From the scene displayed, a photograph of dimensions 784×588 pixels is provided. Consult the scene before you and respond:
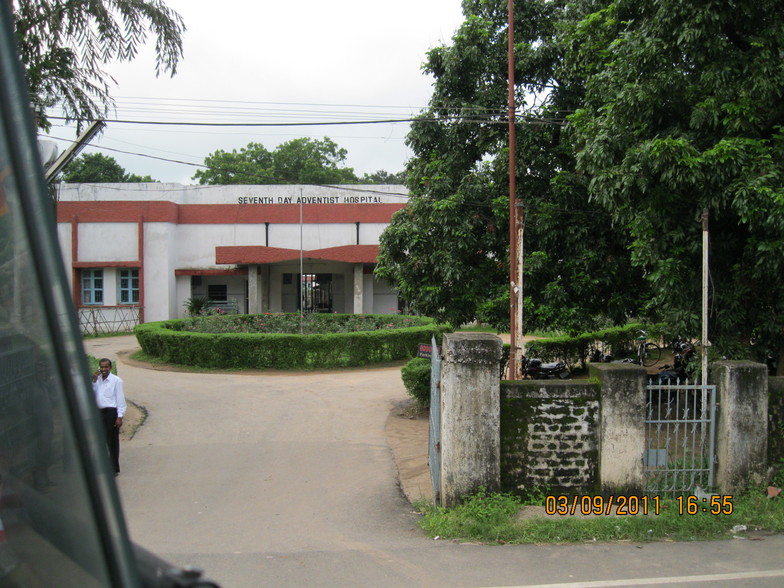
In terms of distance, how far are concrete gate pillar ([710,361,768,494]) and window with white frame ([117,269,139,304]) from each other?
91.3 feet

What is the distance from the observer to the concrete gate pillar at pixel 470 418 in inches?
267

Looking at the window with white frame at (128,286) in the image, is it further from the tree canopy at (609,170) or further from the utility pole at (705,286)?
the utility pole at (705,286)

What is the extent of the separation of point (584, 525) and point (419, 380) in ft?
20.5

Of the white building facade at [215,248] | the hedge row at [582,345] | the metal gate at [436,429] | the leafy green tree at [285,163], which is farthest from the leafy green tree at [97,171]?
the metal gate at [436,429]

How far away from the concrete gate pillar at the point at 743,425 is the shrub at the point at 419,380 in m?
5.88

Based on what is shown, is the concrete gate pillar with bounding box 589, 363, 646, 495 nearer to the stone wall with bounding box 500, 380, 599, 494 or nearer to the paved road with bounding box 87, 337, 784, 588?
the stone wall with bounding box 500, 380, 599, 494

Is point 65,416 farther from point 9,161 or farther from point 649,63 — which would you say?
point 649,63

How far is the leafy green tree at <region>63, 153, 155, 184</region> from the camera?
50094 millimetres

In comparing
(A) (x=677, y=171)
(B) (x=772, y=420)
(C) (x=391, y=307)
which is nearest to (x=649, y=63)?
(A) (x=677, y=171)

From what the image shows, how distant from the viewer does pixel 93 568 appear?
0.95 metres

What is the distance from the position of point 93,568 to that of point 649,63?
27.9 ft

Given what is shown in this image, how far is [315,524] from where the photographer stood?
21.9 feet

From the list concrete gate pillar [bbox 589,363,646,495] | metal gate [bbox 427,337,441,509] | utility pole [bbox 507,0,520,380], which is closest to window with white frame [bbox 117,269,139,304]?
utility pole [bbox 507,0,520,380]

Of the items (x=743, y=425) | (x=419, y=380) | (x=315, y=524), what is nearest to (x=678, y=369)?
(x=419, y=380)
